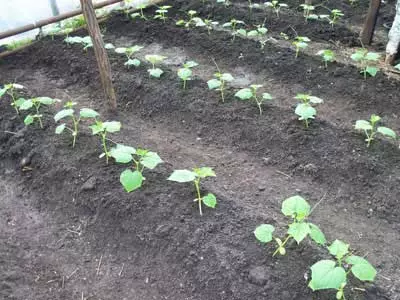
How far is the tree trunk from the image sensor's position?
464 cm

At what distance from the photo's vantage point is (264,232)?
270cm

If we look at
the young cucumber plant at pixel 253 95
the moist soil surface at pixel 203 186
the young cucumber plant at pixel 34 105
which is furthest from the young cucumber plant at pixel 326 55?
the young cucumber plant at pixel 34 105

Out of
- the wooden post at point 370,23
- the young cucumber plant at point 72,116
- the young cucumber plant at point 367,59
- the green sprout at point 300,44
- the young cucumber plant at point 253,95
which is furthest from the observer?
the wooden post at point 370,23

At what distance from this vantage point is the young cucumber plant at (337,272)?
2.30 metres

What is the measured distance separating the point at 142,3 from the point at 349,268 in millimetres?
5230

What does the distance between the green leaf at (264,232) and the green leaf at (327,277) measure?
383mm

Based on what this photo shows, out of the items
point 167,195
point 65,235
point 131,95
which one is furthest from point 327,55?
point 65,235

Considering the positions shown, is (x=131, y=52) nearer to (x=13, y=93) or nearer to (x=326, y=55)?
(x=13, y=93)

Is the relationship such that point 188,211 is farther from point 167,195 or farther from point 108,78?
point 108,78

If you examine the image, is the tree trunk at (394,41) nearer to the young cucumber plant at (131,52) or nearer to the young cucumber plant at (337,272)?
the young cucumber plant at (131,52)

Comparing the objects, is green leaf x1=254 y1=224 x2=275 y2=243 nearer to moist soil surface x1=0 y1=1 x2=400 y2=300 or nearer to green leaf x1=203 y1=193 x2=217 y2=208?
moist soil surface x1=0 y1=1 x2=400 y2=300

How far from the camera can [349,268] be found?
2641 millimetres

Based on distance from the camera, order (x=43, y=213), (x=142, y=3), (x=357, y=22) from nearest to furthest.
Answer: (x=43, y=213) → (x=357, y=22) → (x=142, y=3)

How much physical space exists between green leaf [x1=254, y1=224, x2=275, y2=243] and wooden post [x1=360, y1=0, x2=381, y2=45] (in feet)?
11.2
